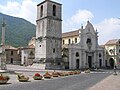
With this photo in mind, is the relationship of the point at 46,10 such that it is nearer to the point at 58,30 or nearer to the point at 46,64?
the point at 58,30

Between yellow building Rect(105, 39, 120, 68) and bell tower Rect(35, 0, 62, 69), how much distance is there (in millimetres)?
27725

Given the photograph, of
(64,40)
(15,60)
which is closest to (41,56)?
(64,40)

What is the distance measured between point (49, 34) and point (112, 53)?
33.5 m

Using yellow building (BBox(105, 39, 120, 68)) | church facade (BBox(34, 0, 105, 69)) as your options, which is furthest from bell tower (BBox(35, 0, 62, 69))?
yellow building (BBox(105, 39, 120, 68))

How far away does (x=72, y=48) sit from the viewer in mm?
71250

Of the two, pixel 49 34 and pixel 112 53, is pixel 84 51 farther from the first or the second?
pixel 112 53

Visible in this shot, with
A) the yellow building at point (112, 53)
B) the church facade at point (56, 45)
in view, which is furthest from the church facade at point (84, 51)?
the yellow building at point (112, 53)

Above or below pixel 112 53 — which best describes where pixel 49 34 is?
above

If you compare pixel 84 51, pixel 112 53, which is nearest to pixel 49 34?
pixel 84 51

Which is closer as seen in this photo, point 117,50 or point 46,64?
point 46,64

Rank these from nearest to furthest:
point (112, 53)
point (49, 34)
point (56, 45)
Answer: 1. point (49, 34)
2. point (56, 45)
3. point (112, 53)

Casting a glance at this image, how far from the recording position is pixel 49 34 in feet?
214

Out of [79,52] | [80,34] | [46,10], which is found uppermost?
[46,10]

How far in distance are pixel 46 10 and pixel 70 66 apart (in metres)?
18.7
